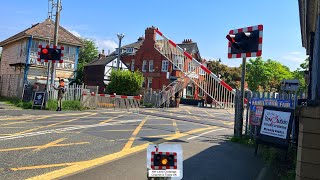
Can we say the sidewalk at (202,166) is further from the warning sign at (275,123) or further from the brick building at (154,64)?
the brick building at (154,64)

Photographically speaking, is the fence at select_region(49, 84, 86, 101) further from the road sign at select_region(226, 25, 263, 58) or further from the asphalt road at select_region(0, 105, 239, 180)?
the road sign at select_region(226, 25, 263, 58)

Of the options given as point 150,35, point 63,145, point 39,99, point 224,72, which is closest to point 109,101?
point 39,99

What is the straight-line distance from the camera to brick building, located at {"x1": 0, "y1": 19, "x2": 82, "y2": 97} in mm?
30250

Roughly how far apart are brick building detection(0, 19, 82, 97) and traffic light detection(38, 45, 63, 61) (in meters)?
11.9

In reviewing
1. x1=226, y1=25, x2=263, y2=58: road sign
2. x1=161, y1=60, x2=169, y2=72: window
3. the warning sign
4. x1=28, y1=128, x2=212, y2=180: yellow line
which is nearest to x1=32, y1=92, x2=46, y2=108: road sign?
x1=28, y1=128, x2=212, y2=180: yellow line

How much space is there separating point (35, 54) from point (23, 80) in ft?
9.50

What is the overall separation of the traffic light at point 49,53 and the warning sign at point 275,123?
1300 centimetres

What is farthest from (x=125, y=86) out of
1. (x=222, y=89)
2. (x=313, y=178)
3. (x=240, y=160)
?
(x=313, y=178)

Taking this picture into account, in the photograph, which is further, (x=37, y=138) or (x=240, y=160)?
(x=37, y=138)

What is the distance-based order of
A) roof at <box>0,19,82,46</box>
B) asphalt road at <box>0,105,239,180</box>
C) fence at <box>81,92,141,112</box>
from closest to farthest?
asphalt road at <box>0,105,239,180</box>
fence at <box>81,92,141,112</box>
roof at <box>0,19,82,46</box>

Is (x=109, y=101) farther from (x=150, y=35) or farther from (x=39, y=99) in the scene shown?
(x=150, y=35)

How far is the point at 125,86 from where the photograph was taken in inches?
1201

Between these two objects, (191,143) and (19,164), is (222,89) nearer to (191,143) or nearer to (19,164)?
(191,143)

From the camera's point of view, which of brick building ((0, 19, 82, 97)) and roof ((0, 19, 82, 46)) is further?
roof ((0, 19, 82, 46))
